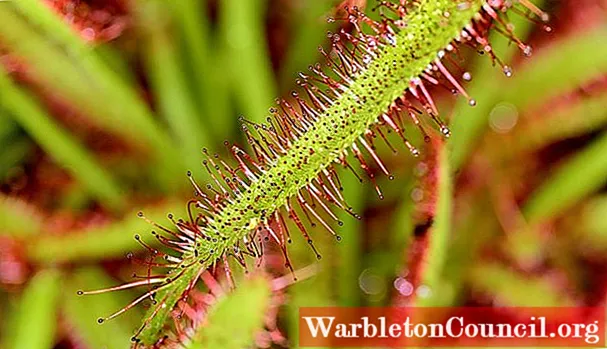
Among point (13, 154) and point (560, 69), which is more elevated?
point (560, 69)

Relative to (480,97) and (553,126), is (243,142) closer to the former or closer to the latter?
(480,97)

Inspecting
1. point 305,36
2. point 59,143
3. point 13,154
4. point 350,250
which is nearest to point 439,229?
point 350,250

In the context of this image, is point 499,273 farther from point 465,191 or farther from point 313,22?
point 313,22

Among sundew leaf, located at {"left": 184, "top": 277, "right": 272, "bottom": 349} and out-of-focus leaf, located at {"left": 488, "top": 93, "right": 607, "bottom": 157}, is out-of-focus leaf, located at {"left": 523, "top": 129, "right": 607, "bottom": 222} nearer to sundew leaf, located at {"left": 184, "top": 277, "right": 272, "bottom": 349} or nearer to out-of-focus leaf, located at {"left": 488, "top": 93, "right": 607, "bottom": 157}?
out-of-focus leaf, located at {"left": 488, "top": 93, "right": 607, "bottom": 157}

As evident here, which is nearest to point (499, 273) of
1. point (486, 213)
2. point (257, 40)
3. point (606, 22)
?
point (486, 213)

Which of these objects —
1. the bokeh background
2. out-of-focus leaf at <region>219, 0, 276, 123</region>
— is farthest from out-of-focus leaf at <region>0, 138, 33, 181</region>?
out-of-focus leaf at <region>219, 0, 276, 123</region>
